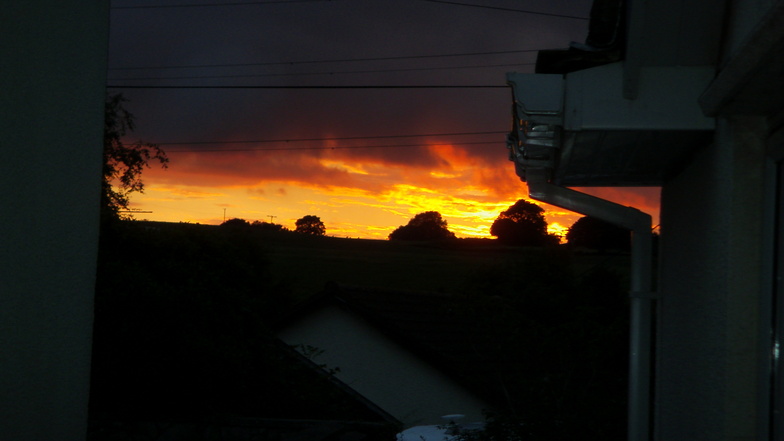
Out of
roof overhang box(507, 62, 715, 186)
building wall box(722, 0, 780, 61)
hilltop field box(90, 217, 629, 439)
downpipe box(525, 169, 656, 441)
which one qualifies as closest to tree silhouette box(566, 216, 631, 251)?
hilltop field box(90, 217, 629, 439)

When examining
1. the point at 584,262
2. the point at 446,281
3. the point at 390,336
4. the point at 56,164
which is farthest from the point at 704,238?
the point at 446,281

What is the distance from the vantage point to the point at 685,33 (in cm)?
310

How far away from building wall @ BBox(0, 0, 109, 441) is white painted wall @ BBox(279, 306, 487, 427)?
31.8 feet

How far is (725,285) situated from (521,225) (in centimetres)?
2532

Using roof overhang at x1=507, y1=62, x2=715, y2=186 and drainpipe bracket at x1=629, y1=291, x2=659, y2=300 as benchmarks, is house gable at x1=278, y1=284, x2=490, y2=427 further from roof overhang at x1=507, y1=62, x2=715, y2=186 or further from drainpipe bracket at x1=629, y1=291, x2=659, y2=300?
roof overhang at x1=507, y1=62, x2=715, y2=186

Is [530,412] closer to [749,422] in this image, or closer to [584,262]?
[749,422]

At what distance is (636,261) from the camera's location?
4.22m

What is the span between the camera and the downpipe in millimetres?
4223

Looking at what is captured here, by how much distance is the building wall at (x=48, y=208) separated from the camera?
3.38 metres

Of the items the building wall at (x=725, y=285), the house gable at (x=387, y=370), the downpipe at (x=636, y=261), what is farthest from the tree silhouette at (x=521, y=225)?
the building wall at (x=725, y=285)

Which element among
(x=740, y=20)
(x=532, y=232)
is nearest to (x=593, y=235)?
(x=532, y=232)

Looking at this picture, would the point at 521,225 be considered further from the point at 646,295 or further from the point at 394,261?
the point at 646,295

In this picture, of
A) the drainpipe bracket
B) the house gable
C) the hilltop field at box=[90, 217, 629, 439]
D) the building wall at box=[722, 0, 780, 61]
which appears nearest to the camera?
the building wall at box=[722, 0, 780, 61]

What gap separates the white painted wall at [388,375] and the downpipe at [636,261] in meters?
8.55
